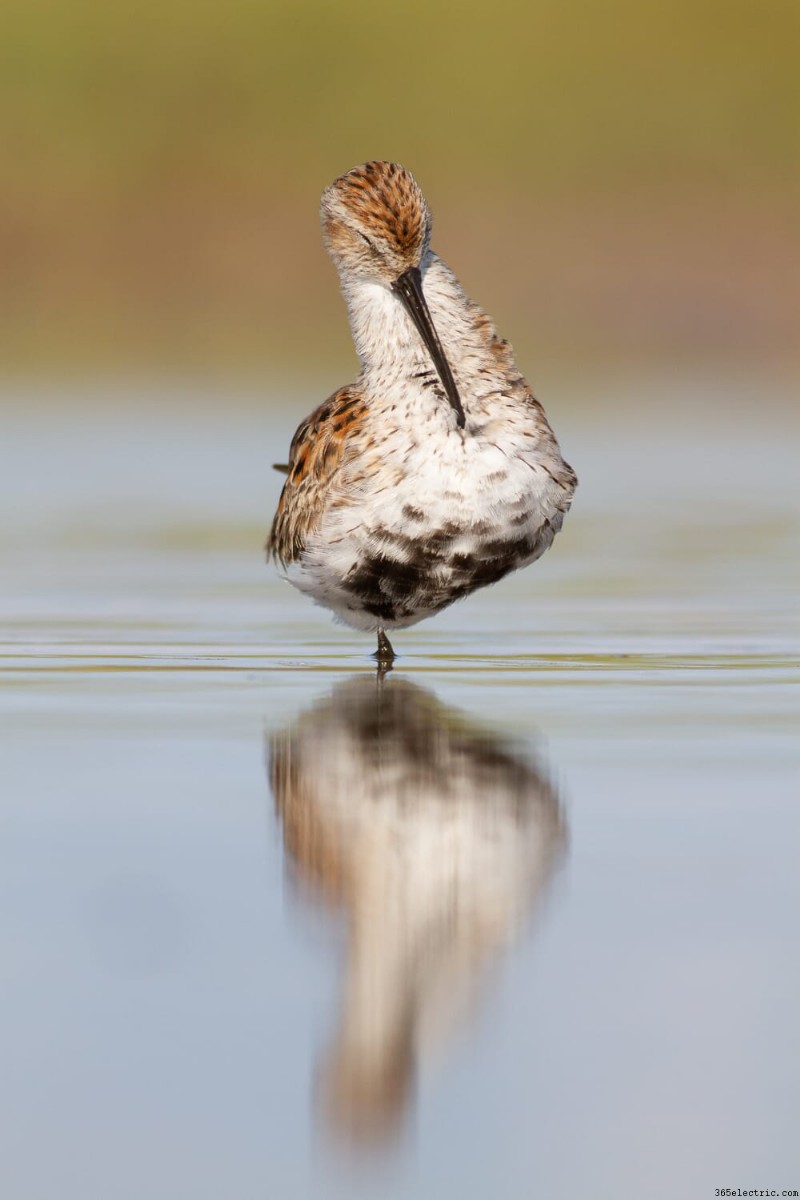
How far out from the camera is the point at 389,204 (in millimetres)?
9781

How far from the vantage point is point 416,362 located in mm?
9703

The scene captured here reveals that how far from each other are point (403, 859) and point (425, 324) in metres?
3.56

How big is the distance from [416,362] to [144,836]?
3.37 metres

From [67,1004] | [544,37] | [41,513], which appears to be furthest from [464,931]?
[544,37]

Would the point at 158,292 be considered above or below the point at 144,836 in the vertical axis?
above

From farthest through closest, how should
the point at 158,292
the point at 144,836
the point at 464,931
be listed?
the point at 158,292 → the point at 144,836 → the point at 464,931

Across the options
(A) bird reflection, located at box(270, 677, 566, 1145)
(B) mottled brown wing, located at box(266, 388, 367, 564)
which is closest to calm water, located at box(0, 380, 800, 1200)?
(A) bird reflection, located at box(270, 677, 566, 1145)

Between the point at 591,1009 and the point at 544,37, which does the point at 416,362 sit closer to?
the point at 591,1009

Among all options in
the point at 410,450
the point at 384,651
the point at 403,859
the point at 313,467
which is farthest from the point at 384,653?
the point at 403,859

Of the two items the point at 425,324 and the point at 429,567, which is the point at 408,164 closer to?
the point at 425,324

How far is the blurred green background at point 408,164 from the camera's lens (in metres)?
29.5

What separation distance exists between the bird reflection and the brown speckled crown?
1934 mm

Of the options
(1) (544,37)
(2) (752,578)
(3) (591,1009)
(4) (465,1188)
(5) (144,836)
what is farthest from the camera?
(1) (544,37)

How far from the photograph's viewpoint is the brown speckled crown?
383 inches
